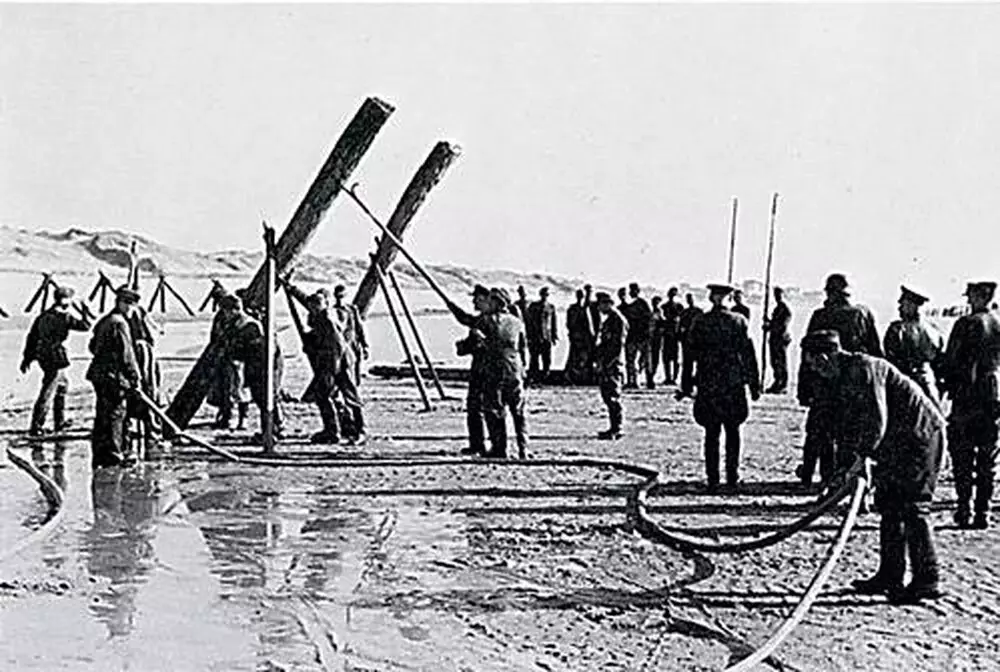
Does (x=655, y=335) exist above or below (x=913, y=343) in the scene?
above

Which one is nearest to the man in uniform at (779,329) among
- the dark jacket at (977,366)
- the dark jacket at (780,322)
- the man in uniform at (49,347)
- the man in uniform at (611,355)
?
the dark jacket at (780,322)

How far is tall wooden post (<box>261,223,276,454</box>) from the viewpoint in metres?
14.3

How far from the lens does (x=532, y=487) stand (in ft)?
41.5

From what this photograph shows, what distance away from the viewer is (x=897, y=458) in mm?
8344

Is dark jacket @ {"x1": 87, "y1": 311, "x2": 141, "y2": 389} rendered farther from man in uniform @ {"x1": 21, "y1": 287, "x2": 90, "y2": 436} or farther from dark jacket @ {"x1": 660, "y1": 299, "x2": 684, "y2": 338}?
dark jacket @ {"x1": 660, "y1": 299, "x2": 684, "y2": 338}

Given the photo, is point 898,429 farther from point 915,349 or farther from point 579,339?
point 579,339

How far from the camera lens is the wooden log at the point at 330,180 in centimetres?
1619

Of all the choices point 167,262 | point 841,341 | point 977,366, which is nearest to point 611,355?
point 841,341

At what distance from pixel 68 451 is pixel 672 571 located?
8168 mm

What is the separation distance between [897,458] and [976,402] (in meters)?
2.95

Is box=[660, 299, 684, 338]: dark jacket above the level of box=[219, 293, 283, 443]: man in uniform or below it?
above

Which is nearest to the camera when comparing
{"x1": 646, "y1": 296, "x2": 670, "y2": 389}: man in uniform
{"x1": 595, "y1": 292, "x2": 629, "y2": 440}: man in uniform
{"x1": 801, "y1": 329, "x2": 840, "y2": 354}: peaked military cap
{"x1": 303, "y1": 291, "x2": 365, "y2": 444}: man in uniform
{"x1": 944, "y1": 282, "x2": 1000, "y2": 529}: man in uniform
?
{"x1": 801, "y1": 329, "x2": 840, "y2": 354}: peaked military cap

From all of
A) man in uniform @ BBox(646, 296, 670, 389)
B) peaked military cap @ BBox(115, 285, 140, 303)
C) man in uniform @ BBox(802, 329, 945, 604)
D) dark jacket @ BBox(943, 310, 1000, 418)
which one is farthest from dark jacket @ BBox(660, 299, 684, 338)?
man in uniform @ BBox(802, 329, 945, 604)

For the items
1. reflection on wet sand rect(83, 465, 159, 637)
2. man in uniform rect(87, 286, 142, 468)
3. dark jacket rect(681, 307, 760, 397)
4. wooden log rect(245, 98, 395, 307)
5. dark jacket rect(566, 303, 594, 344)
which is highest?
wooden log rect(245, 98, 395, 307)
